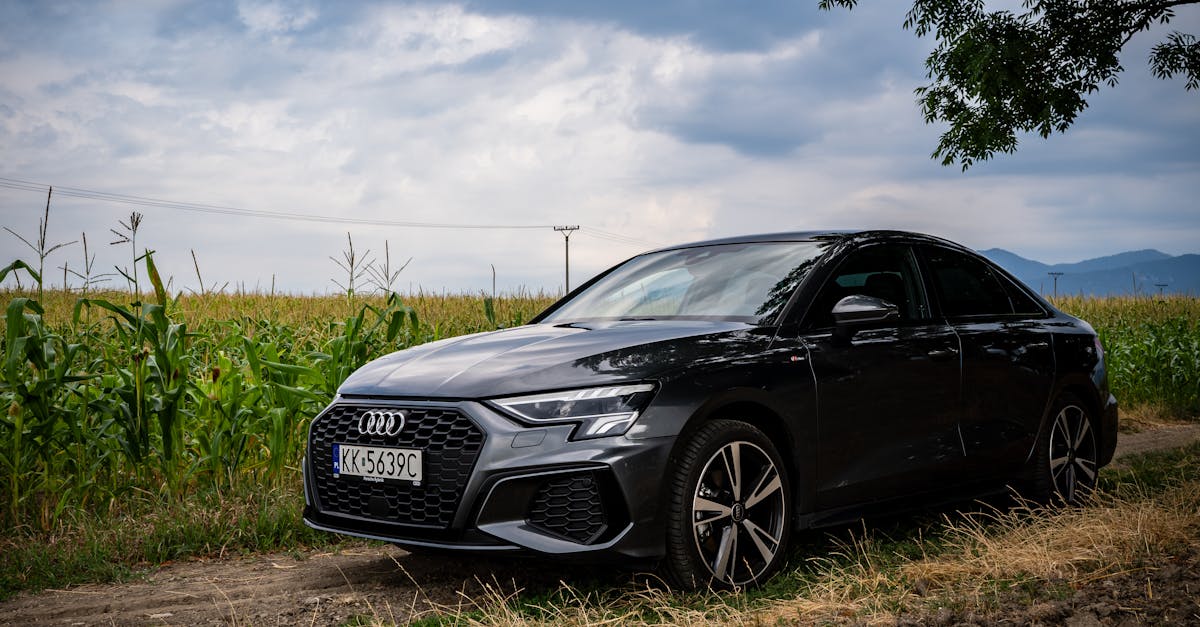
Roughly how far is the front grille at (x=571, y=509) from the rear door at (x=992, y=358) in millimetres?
2574

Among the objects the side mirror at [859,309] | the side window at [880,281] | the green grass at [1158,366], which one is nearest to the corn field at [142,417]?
the side window at [880,281]

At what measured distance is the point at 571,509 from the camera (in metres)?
3.89

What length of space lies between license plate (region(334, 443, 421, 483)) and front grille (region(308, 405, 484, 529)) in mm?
26

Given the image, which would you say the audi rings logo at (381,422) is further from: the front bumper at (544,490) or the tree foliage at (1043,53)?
the tree foliage at (1043,53)

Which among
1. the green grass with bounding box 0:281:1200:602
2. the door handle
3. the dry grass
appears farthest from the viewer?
the green grass with bounding box 0:281:1200:602

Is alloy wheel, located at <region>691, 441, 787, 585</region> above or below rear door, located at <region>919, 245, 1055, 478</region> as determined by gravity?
below

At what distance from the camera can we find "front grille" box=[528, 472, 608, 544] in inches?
152

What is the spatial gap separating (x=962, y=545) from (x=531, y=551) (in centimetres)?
228

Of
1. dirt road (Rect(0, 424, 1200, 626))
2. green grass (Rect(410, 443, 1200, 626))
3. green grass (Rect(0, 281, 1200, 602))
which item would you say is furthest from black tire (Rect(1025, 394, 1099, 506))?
dirt road (Rect(0, 424, 1200, 626))

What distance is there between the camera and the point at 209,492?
6203 millimetres

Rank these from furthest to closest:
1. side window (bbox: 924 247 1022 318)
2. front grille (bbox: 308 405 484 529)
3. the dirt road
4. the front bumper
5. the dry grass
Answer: side window (bbox: 924 247 1022 318), the dirt road, front grille (bbox: 308 405 484 529), the front bumper, the dry grass

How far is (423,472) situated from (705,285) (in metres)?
1.88

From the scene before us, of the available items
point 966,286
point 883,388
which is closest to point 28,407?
point 883,388

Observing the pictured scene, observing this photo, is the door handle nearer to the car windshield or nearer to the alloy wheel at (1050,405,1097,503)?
the car windshield
